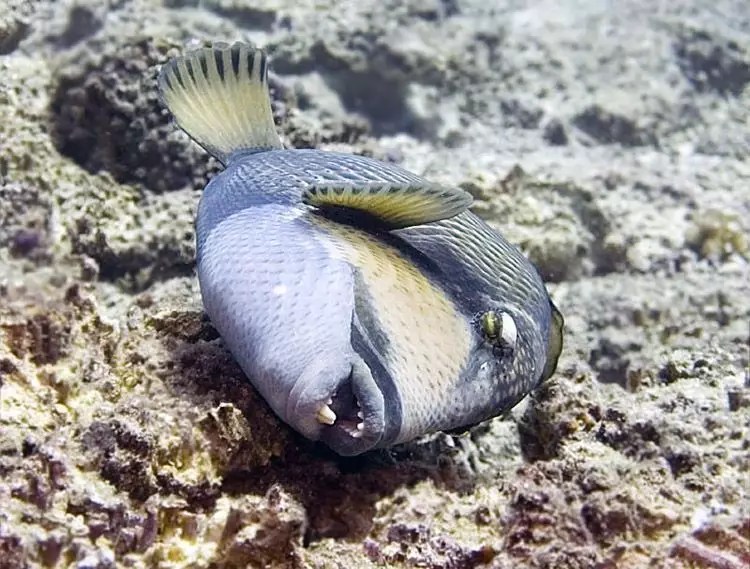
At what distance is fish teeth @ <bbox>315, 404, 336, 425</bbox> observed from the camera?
5.92 feet

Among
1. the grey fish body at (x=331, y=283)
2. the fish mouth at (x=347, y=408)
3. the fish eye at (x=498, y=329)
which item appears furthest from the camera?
the fish eye at (x=498, y=329)

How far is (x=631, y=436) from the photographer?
2322 mm

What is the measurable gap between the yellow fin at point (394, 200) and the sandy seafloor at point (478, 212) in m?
0.62

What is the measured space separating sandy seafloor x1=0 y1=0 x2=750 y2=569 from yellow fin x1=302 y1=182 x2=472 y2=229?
62 cm

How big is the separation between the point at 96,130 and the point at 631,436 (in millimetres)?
2965

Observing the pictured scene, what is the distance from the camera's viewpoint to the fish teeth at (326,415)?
1.80 metres

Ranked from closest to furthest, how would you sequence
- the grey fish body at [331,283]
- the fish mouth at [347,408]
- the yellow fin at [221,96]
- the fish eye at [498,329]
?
the fish mouth at [347,408] → the grey fish body at [331,283] → the fish eye at [498,329] → the yellow fin at [221,96]

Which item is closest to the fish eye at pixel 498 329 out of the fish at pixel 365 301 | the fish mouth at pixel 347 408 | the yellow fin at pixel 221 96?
the fish at pixel 365 301

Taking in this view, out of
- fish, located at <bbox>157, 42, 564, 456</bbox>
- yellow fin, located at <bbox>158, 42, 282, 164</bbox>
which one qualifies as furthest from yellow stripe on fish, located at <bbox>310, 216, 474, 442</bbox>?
yellow fin, located at <bbox>158, 42, 282, 164</bbox>

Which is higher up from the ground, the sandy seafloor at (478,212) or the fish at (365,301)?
the fish at (365,301)

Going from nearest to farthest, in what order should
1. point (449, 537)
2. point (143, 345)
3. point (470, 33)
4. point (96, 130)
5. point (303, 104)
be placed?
point (449, 537) < point (143, 345) < point (96, 130) < point (303, 104) < point (470, 33)

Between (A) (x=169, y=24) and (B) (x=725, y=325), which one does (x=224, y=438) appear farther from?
(A) (x=169, y=24)

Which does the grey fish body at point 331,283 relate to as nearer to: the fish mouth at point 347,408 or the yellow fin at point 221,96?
the fish mouth at point 347,408

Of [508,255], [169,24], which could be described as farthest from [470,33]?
[508,255]
